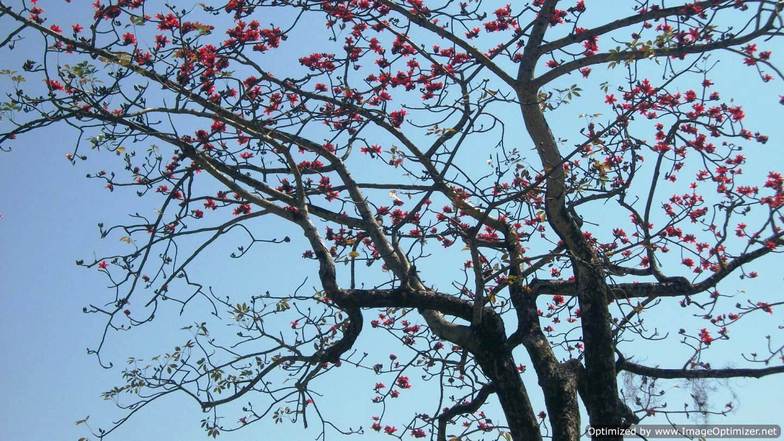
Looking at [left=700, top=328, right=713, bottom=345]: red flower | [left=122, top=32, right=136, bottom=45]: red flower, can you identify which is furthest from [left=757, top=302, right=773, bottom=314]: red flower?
[left=122, top=32, right=136, bottom=45]: red flower

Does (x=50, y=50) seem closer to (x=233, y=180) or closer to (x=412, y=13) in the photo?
(x=233, y=180)

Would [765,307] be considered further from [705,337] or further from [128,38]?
[128,38]

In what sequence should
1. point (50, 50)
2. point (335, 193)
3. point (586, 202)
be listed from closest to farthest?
point (50, 50)
point (586, 202)
point (335, 193)

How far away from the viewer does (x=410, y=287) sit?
6.22 m

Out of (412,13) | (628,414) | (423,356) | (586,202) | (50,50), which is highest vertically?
(412,13)

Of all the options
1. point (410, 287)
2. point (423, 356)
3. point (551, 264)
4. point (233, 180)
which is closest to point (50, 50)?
point (233, 180)

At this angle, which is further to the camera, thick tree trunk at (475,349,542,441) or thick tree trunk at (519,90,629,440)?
thick tree trunk at (519,90,629,440)

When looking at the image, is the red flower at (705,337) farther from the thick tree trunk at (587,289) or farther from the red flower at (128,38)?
the red flower at (128,38)

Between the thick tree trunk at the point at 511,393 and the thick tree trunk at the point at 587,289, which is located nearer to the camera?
the thick tree trunk at the point at 511,393

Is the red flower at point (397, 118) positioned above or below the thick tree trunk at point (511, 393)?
above

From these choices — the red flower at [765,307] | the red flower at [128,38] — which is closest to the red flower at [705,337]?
the red flower at [765,307]

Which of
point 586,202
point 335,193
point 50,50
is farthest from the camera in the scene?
point 335,193

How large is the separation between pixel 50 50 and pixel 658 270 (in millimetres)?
4261

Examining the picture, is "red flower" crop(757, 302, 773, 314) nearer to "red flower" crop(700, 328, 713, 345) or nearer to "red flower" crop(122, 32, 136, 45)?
"red flower" crop(700, 328, 713, 345)
